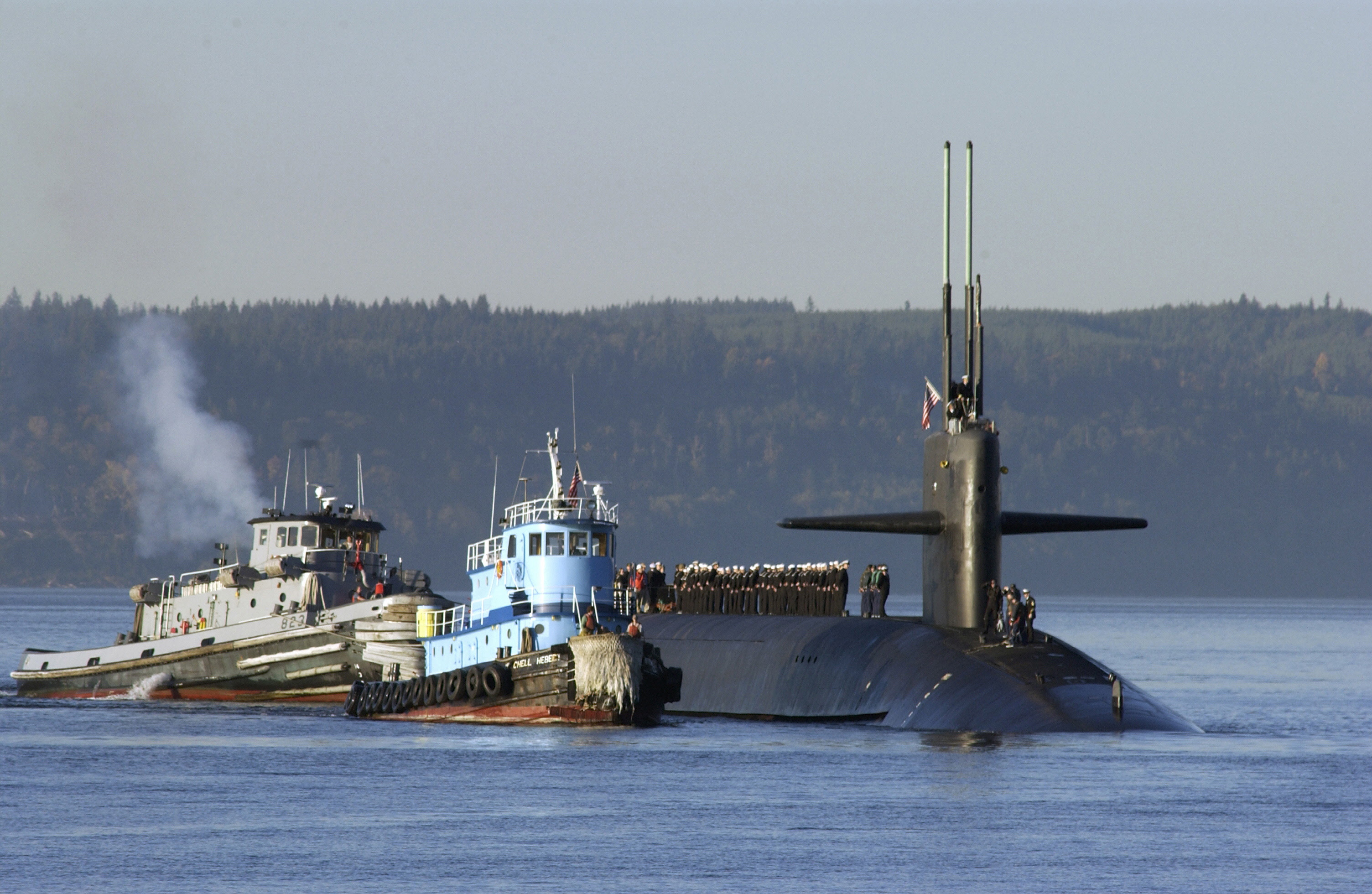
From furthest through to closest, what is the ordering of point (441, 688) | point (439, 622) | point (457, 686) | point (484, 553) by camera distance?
point (439, 622) < point (484, 553) < point (441, 688) < point (457, 686)

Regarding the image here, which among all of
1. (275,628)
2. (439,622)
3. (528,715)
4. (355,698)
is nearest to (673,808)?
(528,715)

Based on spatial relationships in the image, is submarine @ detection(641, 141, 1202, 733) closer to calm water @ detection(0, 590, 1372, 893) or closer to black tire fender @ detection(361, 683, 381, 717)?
calm water @ detection(0, 590, 1372, 893)

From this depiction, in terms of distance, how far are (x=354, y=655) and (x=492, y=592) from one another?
719 centimetres

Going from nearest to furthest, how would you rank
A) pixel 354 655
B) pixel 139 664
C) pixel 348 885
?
1. pixel 348 885
2. pixel 354 655
3. pixel 139 664

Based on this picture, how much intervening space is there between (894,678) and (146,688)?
2270cm

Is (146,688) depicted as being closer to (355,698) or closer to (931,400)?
(355,698)

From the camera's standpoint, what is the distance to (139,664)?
4844 centimetres

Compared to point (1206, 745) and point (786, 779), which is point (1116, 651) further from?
point (786, 779)

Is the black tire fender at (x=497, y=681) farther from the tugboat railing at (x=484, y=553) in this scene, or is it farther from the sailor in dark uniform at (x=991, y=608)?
the sailor in dark uniform at (x=991, y=608)

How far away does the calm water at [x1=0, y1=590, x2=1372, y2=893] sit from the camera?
22.2 meters

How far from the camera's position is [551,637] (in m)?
Result: 37.6

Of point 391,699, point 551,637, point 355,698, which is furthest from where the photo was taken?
point 355,698

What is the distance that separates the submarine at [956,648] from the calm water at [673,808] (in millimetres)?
559

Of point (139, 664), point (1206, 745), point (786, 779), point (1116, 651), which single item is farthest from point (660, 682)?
point (1116, 651)
